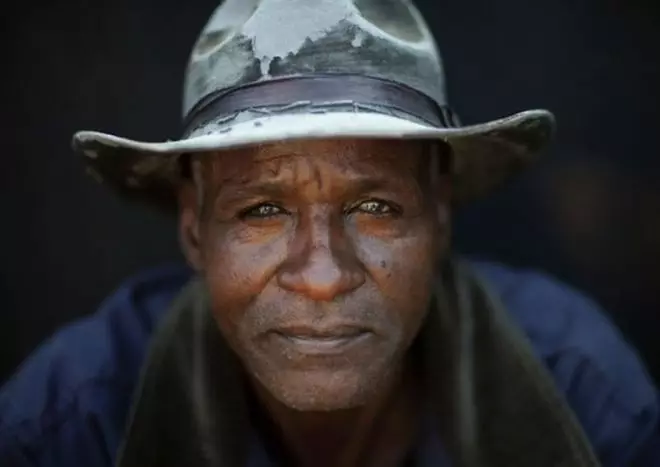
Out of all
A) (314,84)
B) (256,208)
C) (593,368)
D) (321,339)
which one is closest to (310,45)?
(314,84)

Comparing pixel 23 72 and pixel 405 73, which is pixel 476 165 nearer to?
pixel 405 73

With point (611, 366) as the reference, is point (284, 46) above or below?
above

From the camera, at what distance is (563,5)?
1.53 meters

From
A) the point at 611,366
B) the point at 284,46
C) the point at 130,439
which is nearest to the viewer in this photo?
the point at 284,46

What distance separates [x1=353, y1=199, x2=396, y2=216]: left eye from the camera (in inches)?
41.7

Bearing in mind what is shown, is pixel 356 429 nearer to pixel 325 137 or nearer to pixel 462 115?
pixel 325 137

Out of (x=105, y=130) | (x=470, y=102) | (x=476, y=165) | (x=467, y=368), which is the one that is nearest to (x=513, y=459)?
(x=467, y=368)

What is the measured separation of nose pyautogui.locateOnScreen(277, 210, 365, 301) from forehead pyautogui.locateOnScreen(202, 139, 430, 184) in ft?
0.15

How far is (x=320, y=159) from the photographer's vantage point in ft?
3.37

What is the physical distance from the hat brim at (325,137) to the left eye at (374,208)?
0.07 m

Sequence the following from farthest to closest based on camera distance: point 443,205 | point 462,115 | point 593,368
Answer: point 462,115, point 593,368, point 443,205

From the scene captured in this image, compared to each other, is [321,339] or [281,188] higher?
[281,188]

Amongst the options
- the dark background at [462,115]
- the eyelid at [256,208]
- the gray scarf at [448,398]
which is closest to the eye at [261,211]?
the eyelid at [256,208]

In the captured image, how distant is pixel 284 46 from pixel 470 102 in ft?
1.94
